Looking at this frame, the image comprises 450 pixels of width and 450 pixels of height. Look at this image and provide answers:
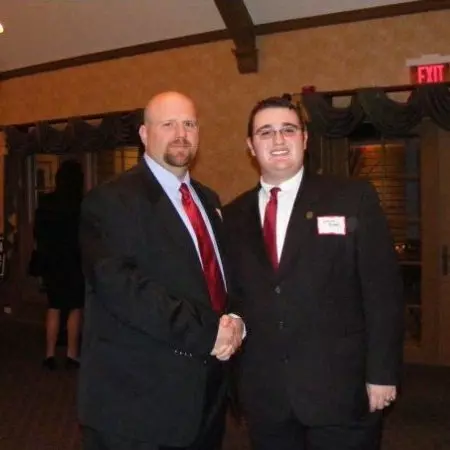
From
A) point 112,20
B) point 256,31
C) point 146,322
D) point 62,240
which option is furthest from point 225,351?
point 112,20

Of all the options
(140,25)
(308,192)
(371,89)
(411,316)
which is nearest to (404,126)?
(371,89)

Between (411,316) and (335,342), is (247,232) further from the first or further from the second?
(411,316)

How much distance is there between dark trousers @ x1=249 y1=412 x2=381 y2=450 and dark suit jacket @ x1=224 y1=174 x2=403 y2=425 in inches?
1.6

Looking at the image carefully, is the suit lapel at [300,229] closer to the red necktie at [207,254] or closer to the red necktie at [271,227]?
the red necktie at [271,227]

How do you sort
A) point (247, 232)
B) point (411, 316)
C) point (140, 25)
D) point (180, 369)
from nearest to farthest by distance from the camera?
1. point (180, 369)
2. point (247, 232)
3. point (411, 316)
4. point (140, 25)

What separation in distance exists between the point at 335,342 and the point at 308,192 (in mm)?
433

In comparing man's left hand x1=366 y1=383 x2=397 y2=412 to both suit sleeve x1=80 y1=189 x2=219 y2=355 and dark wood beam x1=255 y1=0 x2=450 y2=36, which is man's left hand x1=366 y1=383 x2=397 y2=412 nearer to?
suit sleeve x1=80 y1=189 x2=219 y2=355

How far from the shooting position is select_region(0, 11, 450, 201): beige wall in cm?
533

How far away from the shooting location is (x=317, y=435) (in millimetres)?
1909

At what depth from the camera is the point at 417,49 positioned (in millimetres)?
5258

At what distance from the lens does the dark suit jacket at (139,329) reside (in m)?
1.78

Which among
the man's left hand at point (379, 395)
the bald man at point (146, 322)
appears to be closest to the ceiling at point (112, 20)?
the bald man at point (146, 322)

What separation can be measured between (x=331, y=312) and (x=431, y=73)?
377 cm

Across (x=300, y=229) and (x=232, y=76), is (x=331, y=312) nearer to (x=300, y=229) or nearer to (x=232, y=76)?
(x=300, y=229)
